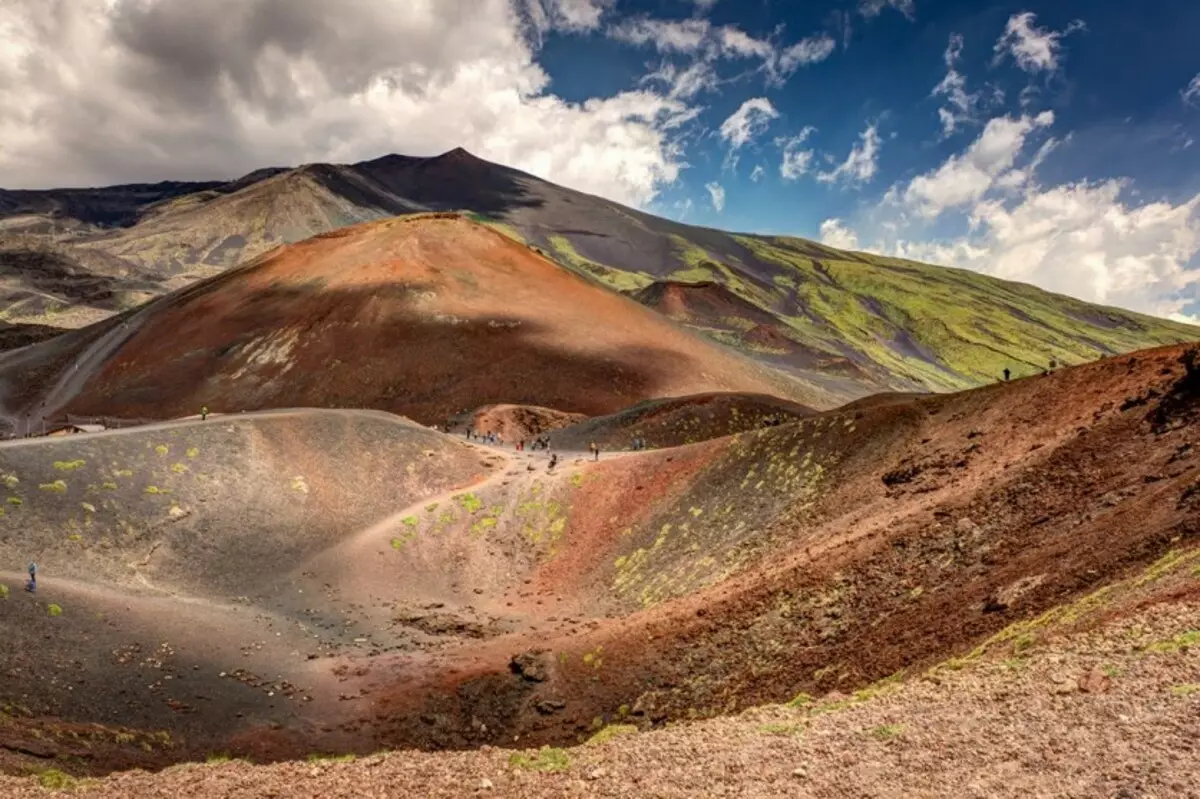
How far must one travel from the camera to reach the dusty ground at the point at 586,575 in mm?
18312

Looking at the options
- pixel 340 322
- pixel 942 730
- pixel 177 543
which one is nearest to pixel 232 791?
pixel 942 730

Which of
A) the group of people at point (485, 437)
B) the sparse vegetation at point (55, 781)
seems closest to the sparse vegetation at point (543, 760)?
the sparse vegetation at point (55, 781)

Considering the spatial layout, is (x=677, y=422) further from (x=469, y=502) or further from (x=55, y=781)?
(x=55, y=781)

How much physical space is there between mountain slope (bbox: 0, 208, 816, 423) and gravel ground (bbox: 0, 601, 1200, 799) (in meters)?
68.0

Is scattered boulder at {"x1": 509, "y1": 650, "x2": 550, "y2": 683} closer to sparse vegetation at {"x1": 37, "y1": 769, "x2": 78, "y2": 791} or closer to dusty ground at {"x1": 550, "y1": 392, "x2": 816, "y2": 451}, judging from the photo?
sparse vegetation at {"x1": 37, "y1": 769, "x2": 78, "y2": 791}

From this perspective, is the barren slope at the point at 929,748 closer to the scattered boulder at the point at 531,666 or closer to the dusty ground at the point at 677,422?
the scattered boulder at the point at 531,666

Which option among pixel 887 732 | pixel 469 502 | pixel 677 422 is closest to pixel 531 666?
pixel 887 732

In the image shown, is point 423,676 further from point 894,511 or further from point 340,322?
point 340,322

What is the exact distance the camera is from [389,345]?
92375mm

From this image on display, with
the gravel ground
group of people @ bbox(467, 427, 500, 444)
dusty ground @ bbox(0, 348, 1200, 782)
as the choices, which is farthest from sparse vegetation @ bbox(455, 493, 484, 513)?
the gravel ground

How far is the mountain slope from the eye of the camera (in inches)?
3415

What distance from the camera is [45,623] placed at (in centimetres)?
2588

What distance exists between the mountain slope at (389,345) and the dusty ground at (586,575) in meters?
42.1

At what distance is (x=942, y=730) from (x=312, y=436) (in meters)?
41.9
